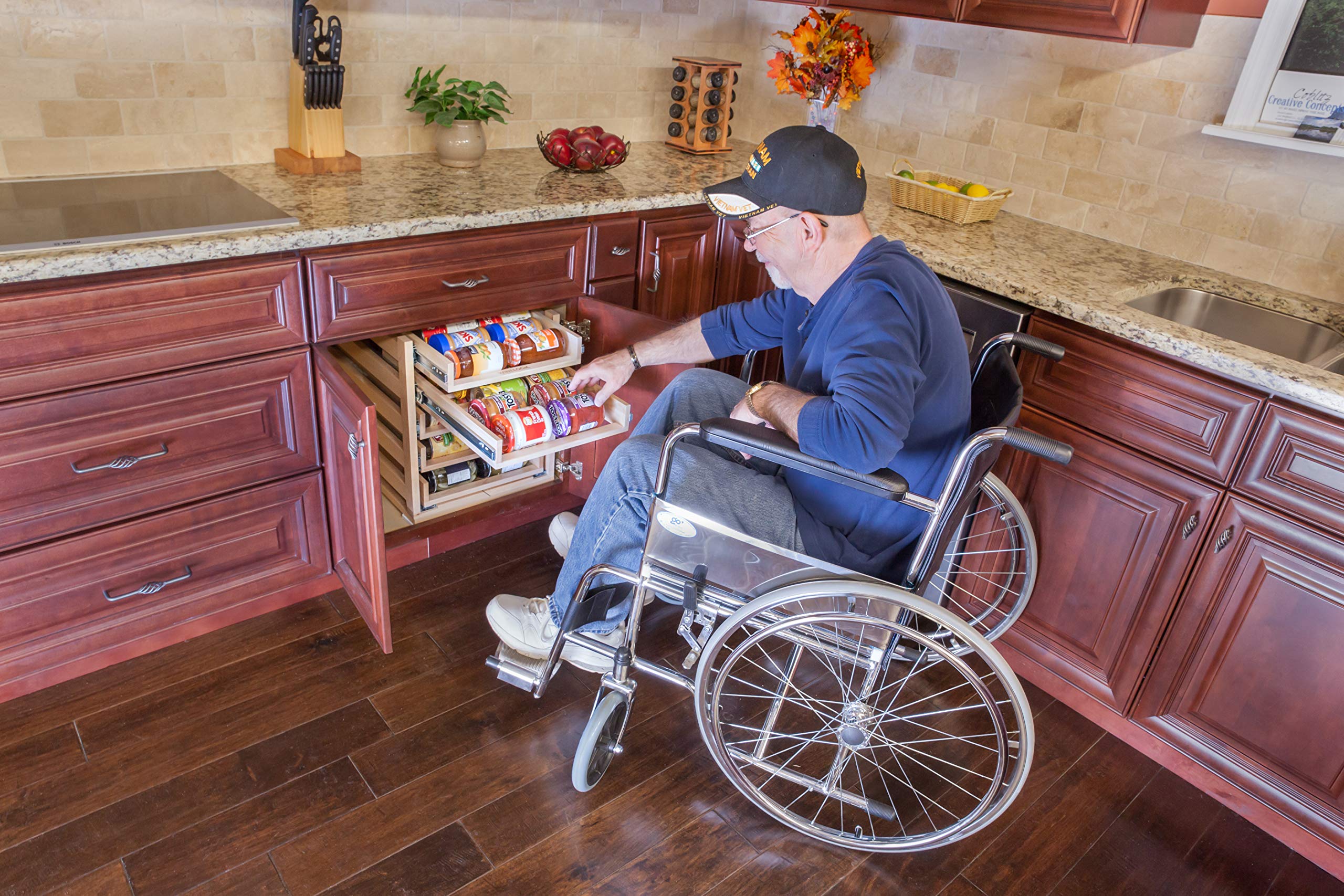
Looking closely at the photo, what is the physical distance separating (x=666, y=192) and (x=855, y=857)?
1569 millimetres

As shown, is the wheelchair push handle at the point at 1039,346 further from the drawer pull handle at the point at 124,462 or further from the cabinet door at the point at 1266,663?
the drawer pull handle at the point at 124,462

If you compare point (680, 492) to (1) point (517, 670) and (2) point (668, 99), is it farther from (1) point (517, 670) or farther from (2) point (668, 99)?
(2) point (668, 99)

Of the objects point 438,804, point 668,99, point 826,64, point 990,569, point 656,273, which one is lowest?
point 438,804

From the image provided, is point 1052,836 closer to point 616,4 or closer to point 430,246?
point 430,246

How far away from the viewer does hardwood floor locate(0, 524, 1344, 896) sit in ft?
5.11

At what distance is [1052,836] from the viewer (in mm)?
1766

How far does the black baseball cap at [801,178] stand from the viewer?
1449 mm

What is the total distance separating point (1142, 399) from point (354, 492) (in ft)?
5.06

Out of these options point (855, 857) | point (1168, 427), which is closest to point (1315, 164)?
point (1168, 427)

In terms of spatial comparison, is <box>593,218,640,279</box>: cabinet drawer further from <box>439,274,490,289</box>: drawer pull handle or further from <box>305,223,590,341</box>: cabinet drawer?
<box>439,274,490,289</box>: drawer pull handle

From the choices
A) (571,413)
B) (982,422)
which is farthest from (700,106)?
(982,422)

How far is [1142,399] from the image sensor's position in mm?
1768

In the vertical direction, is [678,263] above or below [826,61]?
below

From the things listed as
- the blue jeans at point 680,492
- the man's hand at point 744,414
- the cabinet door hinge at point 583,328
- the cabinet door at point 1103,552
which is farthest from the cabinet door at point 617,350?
the cabinet door at point 1103,552
